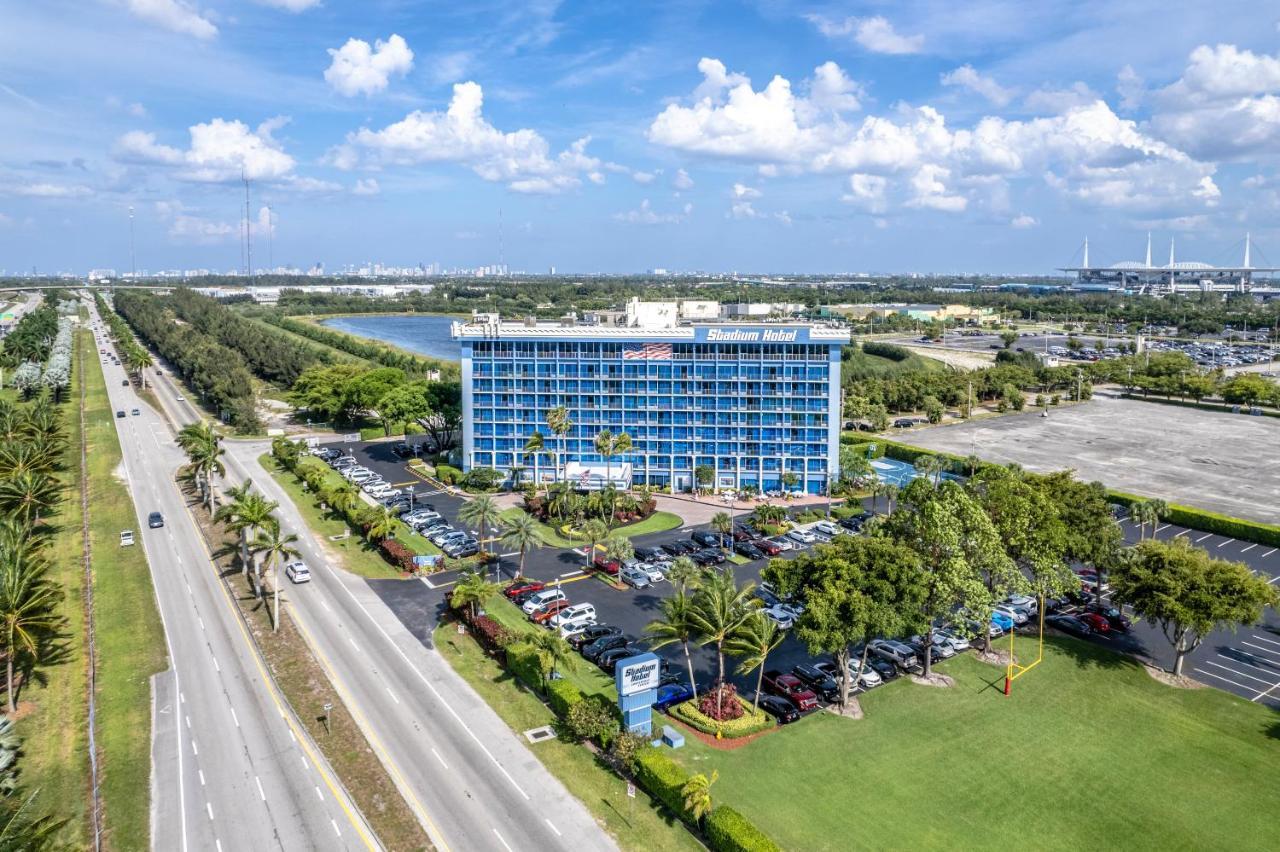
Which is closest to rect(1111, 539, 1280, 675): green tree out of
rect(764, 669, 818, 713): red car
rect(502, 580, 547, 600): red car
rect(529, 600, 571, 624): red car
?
rect(764, 669, 818, 713): red car

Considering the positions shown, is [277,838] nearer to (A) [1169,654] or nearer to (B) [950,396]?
(A) [1169,654]

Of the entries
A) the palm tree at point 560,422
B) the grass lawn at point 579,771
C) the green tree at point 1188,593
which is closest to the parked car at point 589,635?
the grass lawn at point 579,771

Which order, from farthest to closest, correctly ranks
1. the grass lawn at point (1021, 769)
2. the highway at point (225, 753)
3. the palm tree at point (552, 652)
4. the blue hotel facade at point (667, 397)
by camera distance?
the blue hotel facade at point (667, 397) < the palm tree at point (552, 652) < the grass lawn at point (1021, 769) < the highway at point (225, 753)

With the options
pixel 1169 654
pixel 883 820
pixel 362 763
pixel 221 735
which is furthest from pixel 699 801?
pixel 1169 654

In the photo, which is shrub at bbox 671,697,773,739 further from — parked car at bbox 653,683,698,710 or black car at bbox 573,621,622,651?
black car at bbox 573,621,622,651

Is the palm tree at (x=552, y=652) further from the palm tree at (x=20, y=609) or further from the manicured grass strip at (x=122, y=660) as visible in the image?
the palm tree at (x=20, y=609)

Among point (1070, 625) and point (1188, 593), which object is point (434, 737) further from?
point (1070, 625)
